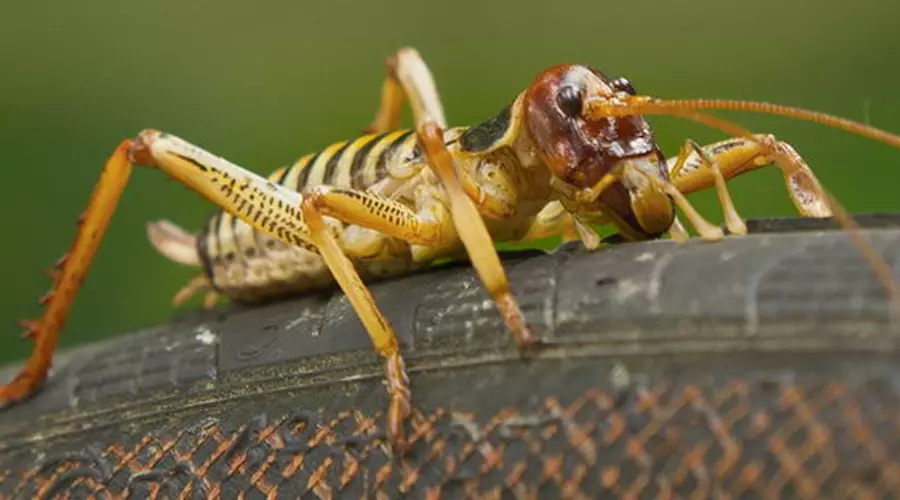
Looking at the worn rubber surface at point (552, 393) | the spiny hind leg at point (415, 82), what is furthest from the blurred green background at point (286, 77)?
the worn rubber surface at point (552, 393)

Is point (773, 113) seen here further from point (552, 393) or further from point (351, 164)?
point (351, 164)

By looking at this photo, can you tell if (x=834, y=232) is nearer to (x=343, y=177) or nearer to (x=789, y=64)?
(x=343, y=177)

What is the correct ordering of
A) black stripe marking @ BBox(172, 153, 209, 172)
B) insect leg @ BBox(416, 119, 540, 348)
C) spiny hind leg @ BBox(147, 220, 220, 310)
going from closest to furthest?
insect leg @ BBox(416, 119, 540, 348), black stripe marking @ BBox(172, 153, 209, 172), spiny hind leg @ BBox(147, 220, 220, 310)

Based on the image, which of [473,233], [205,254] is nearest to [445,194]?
[473,233]

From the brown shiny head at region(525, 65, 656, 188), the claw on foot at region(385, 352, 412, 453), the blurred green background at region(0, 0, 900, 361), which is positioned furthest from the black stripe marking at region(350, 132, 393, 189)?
the blurred green background at region(0, 0, 900, 361)

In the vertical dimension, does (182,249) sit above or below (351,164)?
below

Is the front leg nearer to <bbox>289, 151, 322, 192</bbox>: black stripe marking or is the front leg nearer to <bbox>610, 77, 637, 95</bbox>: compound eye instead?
<bbox>289, 151, 322, 192</bbox>: black stripe marking

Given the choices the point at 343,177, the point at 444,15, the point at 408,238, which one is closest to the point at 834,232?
the point at 408,238

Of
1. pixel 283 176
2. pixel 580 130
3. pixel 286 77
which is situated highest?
pixel 580 130
